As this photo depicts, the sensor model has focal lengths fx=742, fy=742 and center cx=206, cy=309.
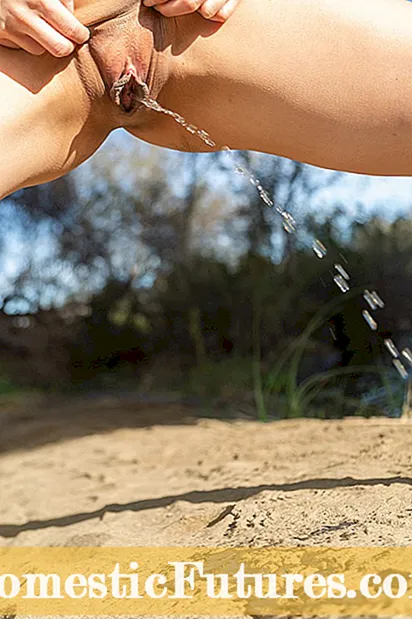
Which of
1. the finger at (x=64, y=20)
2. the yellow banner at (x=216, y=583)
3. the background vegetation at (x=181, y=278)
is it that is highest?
the finger at (x=64, y=20)

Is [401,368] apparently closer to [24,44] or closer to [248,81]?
[248,81]

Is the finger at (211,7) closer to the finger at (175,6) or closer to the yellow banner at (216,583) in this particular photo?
the finger at (175,6)

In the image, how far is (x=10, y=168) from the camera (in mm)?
972

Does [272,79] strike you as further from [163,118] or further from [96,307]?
[96,307]

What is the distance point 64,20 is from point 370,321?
2.05 m

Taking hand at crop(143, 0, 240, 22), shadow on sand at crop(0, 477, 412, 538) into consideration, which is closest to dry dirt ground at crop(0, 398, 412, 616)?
shadow on sand at crop(0, 477, 412, 538)

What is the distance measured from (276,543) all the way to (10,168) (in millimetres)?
651

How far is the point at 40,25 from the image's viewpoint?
92cm

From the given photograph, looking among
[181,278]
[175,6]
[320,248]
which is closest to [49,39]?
[175,6]

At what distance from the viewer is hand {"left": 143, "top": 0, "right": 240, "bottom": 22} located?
0.94 metres

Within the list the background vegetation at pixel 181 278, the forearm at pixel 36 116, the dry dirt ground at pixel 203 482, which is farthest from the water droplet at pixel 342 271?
the forearm at pixel 36 116

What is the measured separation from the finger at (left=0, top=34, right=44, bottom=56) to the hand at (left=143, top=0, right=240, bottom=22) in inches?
6.4

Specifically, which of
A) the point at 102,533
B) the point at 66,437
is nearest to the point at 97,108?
the point at 102,533

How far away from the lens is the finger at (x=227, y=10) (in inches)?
37.5
